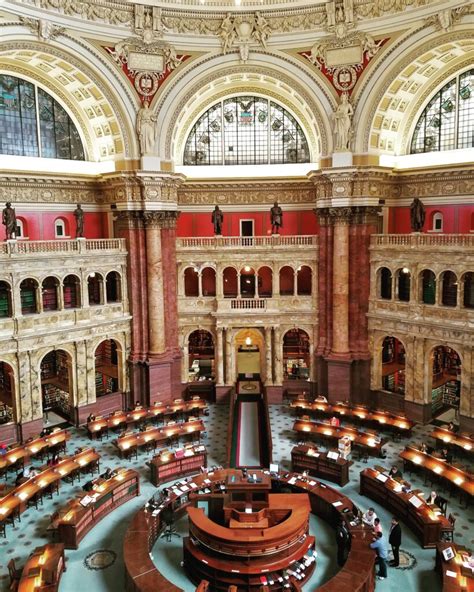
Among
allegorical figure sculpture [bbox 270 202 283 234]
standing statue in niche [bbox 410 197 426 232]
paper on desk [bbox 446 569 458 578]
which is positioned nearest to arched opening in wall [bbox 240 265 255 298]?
allegorical figure sculpture [bbox 270 202 283 234]

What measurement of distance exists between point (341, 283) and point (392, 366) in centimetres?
659

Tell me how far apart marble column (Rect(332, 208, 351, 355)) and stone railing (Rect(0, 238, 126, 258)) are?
12.1 meters

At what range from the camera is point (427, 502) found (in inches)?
760

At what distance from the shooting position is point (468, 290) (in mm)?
28312

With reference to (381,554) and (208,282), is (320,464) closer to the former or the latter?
(381,554)

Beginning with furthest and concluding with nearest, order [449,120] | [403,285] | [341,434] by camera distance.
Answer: [403,285] → [449,120] → [341,434]

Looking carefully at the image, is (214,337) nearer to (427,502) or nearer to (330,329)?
(330,329)

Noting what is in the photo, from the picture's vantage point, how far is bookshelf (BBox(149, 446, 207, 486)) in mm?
22625

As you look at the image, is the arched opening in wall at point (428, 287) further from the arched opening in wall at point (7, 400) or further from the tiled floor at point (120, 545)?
the arched opening in wall at point (7, 400)

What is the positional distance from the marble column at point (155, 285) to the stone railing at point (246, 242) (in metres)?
1.73

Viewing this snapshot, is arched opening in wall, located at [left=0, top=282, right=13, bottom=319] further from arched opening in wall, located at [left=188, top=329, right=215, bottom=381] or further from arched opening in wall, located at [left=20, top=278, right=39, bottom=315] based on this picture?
arched opening in wall, located at [left=188, top=329, right=215, bottom=381]

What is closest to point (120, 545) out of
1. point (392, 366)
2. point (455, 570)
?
point (455, 570)

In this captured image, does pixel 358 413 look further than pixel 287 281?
No

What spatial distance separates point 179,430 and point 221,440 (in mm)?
2274
